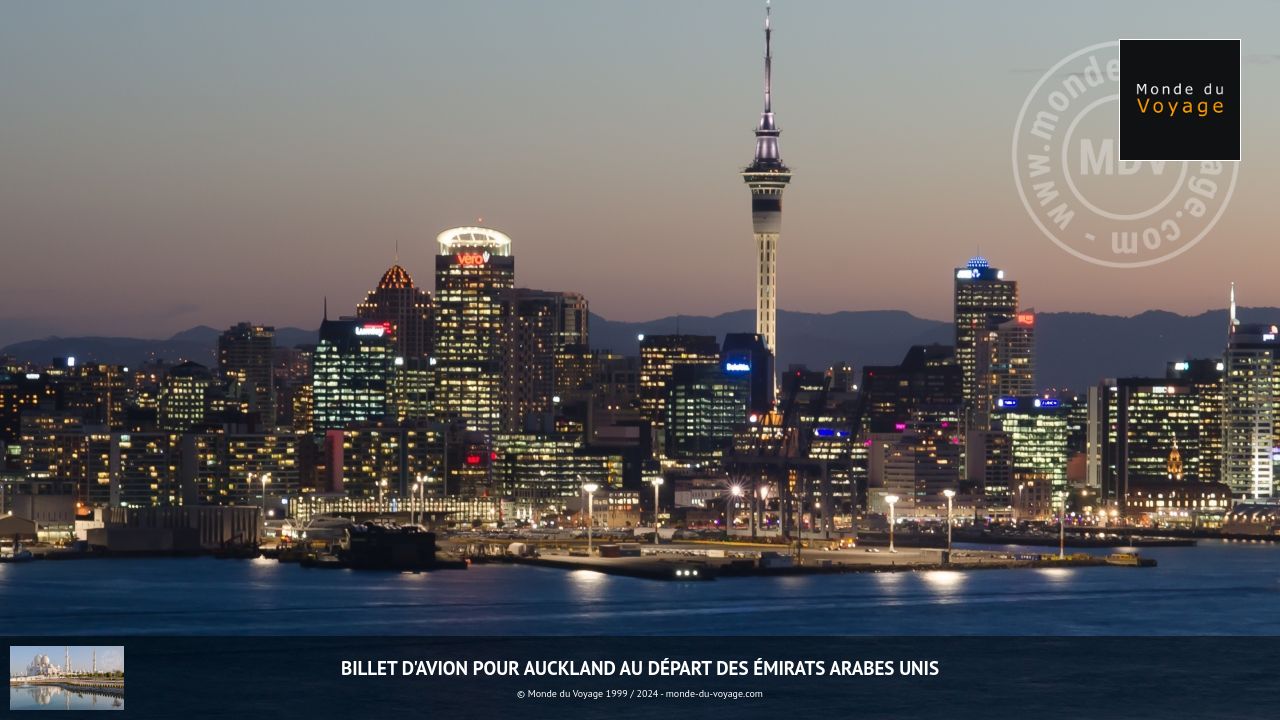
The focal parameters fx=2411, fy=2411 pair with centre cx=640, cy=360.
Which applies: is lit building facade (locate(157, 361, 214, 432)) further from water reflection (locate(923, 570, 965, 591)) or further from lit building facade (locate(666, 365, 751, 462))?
water reflection (locate(923, 570, 965, 591))

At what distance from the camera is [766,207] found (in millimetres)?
196750

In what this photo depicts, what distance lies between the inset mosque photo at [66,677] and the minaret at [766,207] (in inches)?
5389

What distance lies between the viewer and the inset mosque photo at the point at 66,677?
4831cm

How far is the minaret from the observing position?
193625 mm

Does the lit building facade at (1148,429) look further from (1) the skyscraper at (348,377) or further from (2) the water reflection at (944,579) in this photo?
(2) the water reflection at (944,579)

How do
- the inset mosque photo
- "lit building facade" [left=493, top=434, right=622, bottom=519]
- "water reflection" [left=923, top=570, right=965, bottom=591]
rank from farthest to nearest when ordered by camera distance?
1. "lit building facade" [left=493, top=434, right=622, bottom=519]
2. "water reflection" [left=923, top=570, right=965, bottom=591]
3. the inset mosque photo

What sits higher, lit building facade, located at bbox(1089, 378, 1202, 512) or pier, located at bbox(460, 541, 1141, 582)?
lit building facade, located at bbox(1089, 378, 1202, 512)

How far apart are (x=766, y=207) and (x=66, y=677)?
14816 centimetres

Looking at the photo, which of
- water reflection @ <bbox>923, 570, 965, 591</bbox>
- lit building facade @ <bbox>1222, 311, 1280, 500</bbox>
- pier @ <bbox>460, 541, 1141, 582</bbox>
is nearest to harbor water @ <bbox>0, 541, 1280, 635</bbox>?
water reflection @ <bbox>923, 570, 965, 591</bbox>

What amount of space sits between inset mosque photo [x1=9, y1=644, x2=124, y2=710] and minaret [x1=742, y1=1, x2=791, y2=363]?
449 feet

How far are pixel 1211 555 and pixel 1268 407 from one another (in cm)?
5602

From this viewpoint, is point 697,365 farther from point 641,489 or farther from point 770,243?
point 641,489

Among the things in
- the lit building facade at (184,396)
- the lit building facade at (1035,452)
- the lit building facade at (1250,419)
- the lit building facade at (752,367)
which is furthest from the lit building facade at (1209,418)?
the lit building facade at (184,396)

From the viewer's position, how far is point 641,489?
15675cm
